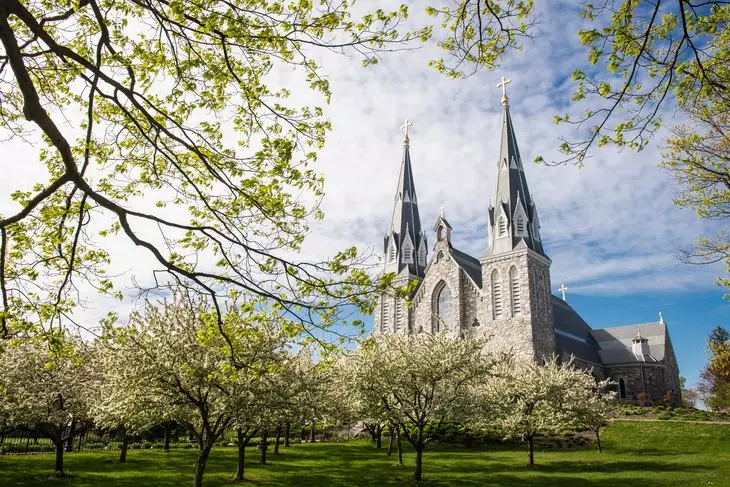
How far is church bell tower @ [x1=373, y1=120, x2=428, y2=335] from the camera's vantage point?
172 ft

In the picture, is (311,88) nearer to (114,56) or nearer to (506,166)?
(114,56)

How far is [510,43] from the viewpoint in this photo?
687 centimetres

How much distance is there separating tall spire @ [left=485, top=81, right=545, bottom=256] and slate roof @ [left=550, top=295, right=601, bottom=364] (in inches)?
357

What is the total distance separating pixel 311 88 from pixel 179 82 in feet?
6.72

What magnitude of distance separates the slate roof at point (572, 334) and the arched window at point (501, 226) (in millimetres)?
10951

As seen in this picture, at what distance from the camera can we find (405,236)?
56.7 metres

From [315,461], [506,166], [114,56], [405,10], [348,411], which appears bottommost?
[315,461]

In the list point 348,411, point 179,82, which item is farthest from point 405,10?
point 348,411

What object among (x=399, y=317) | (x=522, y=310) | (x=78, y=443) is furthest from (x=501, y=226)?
(x=78, y=443)

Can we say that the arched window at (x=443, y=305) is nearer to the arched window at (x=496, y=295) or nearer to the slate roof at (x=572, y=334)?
the arched window at (x=496, y=295)

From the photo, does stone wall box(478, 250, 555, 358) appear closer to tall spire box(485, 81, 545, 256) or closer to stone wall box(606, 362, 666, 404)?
tall spire box(485, 81, 545, 256)

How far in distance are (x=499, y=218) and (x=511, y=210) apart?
1.28 metres

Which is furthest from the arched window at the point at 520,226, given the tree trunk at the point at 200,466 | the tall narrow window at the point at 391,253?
the tree trunk at the point at 200,466

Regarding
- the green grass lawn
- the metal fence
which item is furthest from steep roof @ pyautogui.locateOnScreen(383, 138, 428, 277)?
the metal fence
